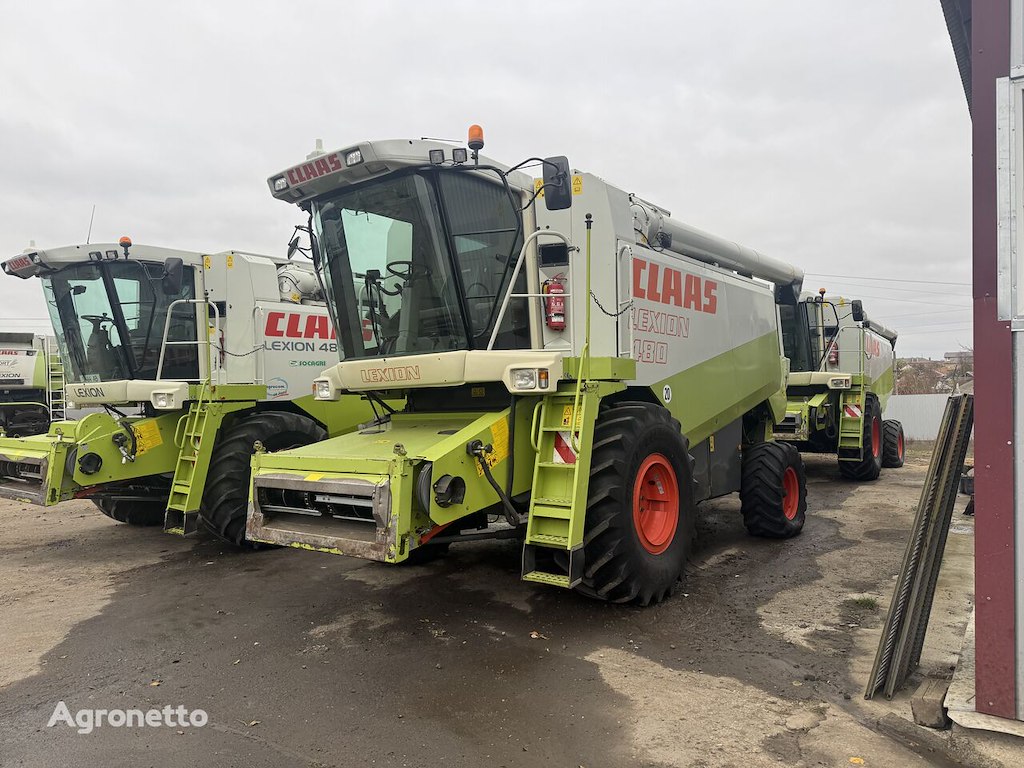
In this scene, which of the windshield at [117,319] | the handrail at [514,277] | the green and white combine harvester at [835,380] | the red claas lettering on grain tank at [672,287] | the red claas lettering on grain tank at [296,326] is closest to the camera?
the handrail at [514,277]

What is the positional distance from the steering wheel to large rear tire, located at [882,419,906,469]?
11375 mm

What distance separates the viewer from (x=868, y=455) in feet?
37.9

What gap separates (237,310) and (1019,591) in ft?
23.3

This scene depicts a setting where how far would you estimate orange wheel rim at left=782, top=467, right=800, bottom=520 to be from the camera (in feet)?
23.6

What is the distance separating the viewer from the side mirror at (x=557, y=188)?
435 cm

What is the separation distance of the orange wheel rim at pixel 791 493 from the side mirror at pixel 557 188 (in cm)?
419

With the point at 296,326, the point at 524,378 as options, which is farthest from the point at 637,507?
the point at 296,326

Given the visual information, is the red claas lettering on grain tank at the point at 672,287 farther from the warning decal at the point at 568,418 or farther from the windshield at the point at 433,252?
the warning decal at the point at 568,418

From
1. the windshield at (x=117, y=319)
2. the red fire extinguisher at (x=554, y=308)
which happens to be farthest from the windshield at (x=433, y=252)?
the windshield at (x=117, y=319)

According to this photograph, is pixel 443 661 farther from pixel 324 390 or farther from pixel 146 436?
pixel 146 436

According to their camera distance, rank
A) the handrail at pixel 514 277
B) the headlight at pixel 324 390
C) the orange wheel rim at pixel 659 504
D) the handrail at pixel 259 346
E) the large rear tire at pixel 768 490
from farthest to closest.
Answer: the handrail at pixel 259 346
the large rear tire at pixel 768 490
the headlight at pixel 324 390
the orange wheel rim at pixel 659 504
the handrail at pixel 514 277

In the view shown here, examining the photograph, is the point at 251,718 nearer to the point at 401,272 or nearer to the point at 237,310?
the point at 401,272

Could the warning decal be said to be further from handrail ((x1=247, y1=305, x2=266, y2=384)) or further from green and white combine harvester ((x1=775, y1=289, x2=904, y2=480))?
green and white combine harvester ((x1=775, y1=289, x2=904, y2=480))

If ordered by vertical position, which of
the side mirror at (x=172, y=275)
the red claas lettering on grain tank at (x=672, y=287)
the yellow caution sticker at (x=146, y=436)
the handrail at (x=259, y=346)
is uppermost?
the side mirror at (x=172, y=275)
